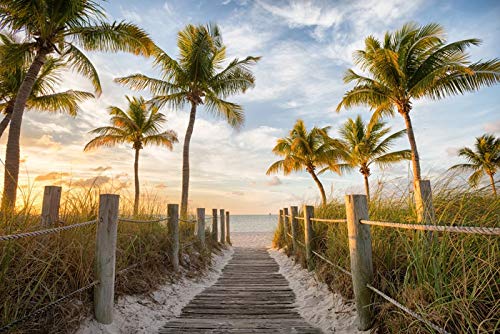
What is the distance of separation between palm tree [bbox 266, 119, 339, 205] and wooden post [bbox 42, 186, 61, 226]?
14.5 meters

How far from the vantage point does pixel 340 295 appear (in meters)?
3.42

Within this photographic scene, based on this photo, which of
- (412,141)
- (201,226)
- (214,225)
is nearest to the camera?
(201,226)

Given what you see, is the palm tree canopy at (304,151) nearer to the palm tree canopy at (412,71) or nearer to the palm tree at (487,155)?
the palm tree canopy at (412,71)

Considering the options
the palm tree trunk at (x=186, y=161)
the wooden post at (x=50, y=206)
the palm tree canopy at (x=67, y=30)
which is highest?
the palm tree canopy at (x=67, y=30)

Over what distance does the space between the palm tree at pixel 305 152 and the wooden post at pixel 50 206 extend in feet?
47.6

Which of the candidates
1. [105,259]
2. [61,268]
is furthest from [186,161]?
[61,268]

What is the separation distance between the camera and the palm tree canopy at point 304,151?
57.6ft

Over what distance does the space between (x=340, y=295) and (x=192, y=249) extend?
13.3 ft

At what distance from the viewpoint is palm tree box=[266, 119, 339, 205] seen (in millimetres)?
17547

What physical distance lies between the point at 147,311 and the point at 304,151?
15532 mm

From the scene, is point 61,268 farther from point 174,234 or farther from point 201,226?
point 201,226

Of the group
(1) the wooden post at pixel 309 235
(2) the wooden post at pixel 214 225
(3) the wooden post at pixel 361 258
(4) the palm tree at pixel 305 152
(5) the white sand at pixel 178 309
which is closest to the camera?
(3) the wooden post at pixel 361 258

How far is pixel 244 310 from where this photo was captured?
3.70 metres

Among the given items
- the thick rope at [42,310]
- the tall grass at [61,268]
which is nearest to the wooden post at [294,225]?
the tall grass at [61,268]
